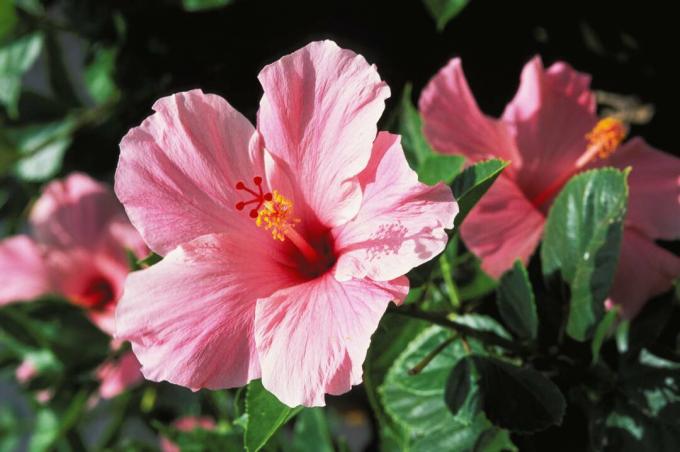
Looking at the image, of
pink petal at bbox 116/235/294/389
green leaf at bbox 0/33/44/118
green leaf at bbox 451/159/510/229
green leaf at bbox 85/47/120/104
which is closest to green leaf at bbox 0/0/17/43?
green leaf at bbox 0/33/44/118

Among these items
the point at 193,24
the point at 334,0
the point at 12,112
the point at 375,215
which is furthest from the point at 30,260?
the point at 375,215

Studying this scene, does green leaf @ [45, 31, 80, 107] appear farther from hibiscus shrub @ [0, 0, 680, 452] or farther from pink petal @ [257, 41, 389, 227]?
pink petal @ [257, 41, 389, 227]

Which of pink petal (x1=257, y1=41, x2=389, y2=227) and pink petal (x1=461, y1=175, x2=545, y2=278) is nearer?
pink petal (x1=257, y1=41, x2=389, y2=227)

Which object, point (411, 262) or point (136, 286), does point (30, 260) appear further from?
point (411, 262)

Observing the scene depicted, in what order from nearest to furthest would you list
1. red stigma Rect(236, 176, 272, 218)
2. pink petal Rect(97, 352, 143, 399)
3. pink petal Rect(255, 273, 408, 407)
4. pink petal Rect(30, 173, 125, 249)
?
pink petal Rect(255, 273, 408, 407) → red stigma Rect(236, 176, 272, 218) → pink petal Rect(97, 352, 143, 399) → pink petal Rect(30, 173, 125, 249)

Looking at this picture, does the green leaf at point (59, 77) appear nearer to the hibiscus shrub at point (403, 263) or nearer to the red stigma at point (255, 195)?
the hibiscus shrub at point (403, 263)

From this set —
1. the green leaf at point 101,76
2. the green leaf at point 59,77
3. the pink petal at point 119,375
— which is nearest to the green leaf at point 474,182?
the pink petal at point 119,375
